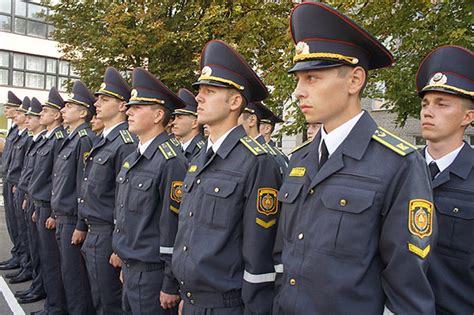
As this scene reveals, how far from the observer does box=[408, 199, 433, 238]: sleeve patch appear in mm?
1885

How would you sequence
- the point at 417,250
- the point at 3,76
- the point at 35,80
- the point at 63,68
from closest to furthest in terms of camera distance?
1. the point at 417,250
2. the point at 3,76
3. the point at 35,80
4. the point at 63,68

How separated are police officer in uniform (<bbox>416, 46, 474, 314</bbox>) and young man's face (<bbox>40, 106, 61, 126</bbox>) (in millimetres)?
5047

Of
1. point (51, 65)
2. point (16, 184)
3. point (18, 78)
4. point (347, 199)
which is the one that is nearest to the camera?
point (347, 199)

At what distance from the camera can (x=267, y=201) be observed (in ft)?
8.89

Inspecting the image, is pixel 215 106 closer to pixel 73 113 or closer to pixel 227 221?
pixel 227 221

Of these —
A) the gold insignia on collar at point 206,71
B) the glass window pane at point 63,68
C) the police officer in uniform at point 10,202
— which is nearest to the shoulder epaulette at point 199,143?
the police officer in uniform at point 10,202

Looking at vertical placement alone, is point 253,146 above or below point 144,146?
above

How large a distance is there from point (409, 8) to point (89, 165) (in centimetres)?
541

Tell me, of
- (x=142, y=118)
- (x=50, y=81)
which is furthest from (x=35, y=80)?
(x=142, y=118)

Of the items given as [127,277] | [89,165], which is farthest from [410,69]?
[127,277]

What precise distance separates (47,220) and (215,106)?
10.6ft

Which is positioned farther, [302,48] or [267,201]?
[267,201]

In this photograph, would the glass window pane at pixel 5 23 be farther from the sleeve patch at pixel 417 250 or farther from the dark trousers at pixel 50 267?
the sleeve patch at pixel 417 250

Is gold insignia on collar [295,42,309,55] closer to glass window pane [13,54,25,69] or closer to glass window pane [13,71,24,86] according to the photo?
glass window pane [13,71,24,86]
